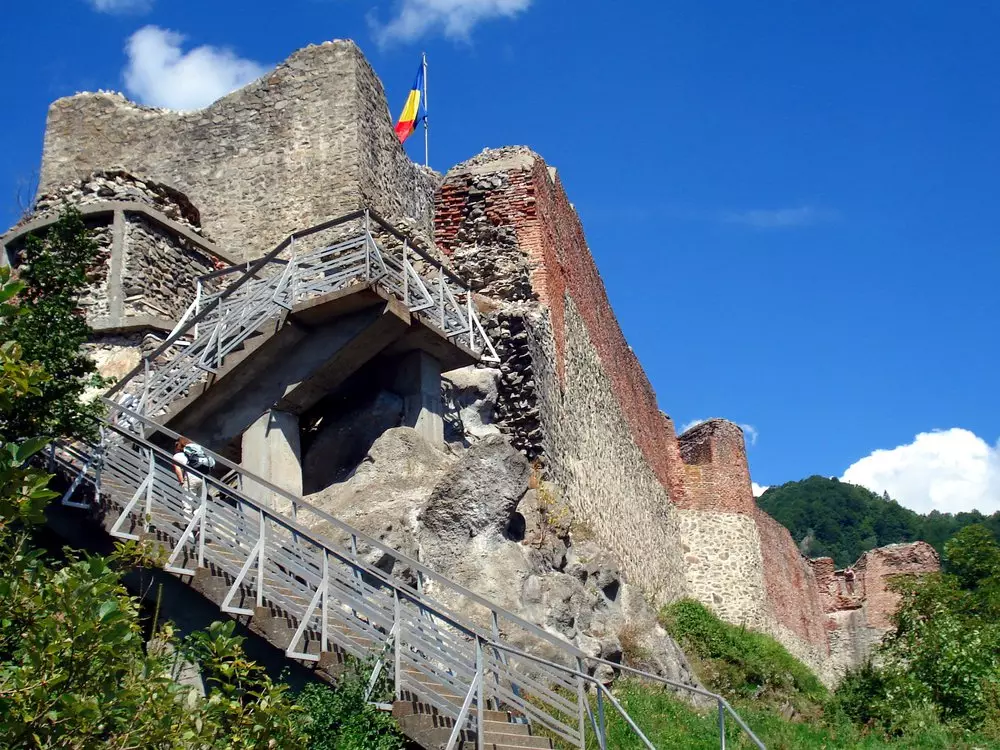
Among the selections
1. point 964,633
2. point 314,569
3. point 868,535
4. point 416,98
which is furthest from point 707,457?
point 868,535

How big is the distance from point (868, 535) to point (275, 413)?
7149 centimetres

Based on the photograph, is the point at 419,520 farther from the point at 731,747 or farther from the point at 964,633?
the point at 964,633

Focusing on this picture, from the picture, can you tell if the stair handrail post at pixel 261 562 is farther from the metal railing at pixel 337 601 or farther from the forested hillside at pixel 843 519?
the forested hillside at pixel 843 519

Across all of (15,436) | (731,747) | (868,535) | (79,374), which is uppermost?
(868,535)

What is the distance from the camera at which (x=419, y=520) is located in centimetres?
1257

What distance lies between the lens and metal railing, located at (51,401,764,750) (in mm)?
8922

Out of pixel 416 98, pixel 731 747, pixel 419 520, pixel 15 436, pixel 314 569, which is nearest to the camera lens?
pixel 15 436

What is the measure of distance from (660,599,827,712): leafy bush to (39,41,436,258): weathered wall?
7704mm

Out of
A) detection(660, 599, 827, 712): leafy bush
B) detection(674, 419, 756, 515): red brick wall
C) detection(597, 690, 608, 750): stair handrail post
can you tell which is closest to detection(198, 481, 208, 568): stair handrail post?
detection(597, 690, 608, 750): stair handrail post

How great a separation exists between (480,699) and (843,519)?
251 ft

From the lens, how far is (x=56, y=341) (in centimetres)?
970

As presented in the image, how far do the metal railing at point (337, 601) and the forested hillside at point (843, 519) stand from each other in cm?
6909

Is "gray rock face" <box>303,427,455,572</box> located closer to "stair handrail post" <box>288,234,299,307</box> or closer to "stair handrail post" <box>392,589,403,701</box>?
"stair handrail post" <box>288,234,299,307</box>

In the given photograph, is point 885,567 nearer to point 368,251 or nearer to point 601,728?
point 368,251
